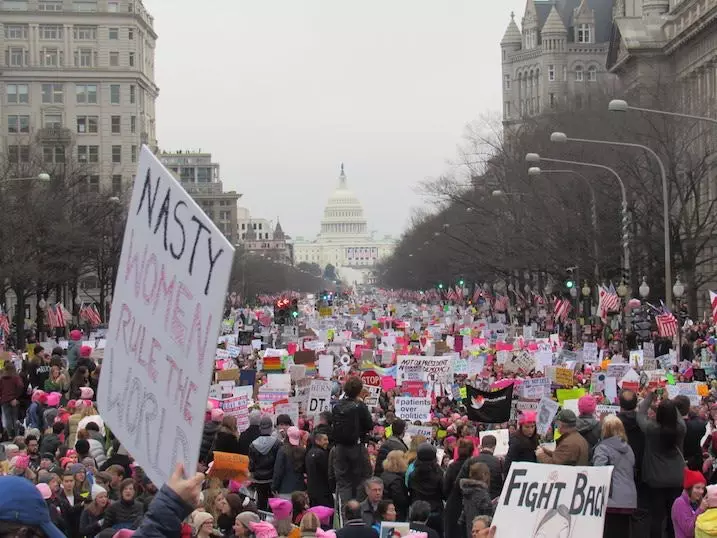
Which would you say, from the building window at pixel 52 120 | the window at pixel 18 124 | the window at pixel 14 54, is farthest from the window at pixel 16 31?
the building window at pixel 52 120

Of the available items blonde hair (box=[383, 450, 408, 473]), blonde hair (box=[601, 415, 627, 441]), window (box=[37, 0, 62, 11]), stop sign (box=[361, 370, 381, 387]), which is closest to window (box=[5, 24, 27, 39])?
window (box=[37, 0, 62, 11])

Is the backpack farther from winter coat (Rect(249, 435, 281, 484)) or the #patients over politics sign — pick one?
the #patients over politics sign

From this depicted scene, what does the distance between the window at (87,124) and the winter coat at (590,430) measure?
11239 centimetres

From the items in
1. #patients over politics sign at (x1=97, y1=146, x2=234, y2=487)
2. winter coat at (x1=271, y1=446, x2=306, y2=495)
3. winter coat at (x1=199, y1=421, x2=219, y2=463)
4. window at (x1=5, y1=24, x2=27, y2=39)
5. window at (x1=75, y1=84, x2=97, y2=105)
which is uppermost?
window at (x1=5, y1=24, x2=27, y2=39)

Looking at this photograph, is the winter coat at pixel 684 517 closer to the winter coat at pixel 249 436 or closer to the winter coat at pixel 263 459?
the winter coat at pixel 263 459

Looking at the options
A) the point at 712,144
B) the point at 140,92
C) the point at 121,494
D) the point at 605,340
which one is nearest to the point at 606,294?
the point at 605,340

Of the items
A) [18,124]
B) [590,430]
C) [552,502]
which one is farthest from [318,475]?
[18,124]

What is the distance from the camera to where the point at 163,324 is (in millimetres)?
5719

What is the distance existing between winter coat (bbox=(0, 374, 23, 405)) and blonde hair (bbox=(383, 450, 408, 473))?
11588mm

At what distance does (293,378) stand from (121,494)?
16.1 metres

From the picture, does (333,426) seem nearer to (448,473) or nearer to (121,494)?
(448,473)

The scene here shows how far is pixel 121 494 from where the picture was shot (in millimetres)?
12336

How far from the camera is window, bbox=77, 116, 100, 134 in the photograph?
12431 centimetres

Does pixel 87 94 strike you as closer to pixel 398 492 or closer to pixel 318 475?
pixel 318 475
